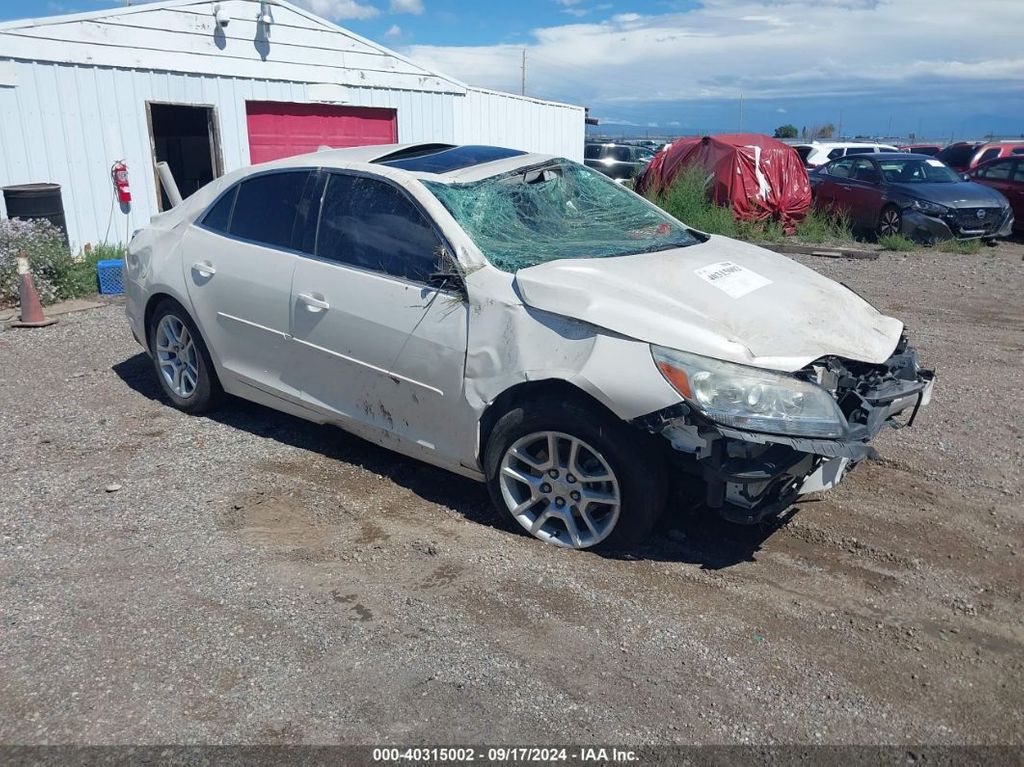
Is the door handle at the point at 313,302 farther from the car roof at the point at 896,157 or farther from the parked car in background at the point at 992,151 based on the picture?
the parked car in background at the point at 992,151

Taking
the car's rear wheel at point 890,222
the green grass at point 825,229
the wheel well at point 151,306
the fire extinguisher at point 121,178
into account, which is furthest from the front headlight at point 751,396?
the car's rear wheel at point 890,222

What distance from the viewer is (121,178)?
11.0 m

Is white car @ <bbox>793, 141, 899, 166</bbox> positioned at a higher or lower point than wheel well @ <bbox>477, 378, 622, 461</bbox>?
higher

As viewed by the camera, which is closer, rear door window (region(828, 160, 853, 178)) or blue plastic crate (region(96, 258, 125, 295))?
blue plastic crate (region(96, 258, 125, 295))

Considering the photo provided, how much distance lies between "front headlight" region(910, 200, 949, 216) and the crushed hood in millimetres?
10861

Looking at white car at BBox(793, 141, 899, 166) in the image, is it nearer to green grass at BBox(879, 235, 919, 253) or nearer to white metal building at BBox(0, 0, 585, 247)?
green grass at BBox(879, 235, 919, 253)

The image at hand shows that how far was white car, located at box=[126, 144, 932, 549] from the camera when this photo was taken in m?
3.47

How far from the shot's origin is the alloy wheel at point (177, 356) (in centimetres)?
547

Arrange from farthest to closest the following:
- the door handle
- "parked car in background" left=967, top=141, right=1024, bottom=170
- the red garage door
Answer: "parked car in background" left=967, top=141, right=1024, bottom=170
the red garage door
the door handle

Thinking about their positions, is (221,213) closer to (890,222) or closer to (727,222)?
(727,222)

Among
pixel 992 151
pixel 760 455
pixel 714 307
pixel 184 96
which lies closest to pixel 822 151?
pixel 992 151

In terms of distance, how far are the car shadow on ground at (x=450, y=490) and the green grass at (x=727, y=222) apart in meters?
9.95

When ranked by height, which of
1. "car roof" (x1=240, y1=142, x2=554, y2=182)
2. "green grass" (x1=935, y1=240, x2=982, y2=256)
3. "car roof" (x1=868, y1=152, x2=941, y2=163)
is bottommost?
"green grass" (x1=935, y1=240, x2=982, y2=256)

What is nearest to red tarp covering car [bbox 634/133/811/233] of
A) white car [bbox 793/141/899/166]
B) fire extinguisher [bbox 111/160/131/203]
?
white car [bbox 793/141/899/166]
